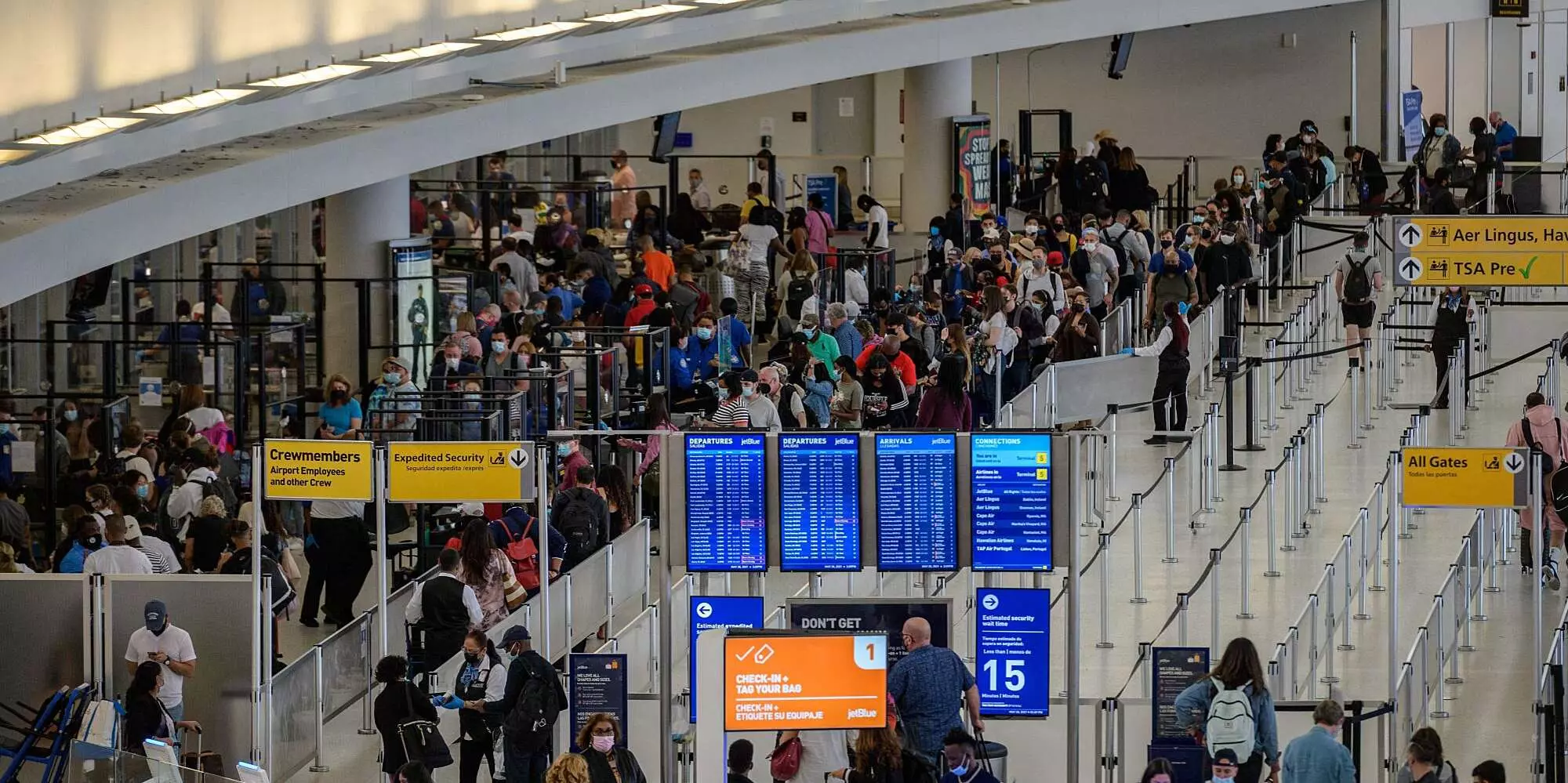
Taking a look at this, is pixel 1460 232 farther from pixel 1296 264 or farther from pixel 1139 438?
pixel 1296 264

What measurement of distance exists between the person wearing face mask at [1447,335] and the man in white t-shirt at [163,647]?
44.4ft

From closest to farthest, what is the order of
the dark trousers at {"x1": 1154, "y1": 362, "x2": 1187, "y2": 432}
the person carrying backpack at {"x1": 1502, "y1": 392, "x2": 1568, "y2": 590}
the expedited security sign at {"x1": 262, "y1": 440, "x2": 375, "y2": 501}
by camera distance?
the expedited security sign at {"x1": 262, "y1": 440, "x2": 375, "y2": 501}
the person carrying backpack at {"x1": 1502, "y1": 392, "x2": 1568, "y2": 590}
the dark trousers at {"x1": 1154, "y1": 362, "x2": 1187, "y2": 432}

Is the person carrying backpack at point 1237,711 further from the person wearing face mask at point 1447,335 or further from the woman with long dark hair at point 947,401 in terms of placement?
the person wearing face mask at point 1447,335

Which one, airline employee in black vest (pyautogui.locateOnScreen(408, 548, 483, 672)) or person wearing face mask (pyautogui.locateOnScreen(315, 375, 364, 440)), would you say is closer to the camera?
Result: airline employee in black vest (pyautogui.locateOnScreen(408, 548, 483, 672))

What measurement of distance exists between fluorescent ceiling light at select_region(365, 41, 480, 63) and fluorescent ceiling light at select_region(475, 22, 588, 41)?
1.74 ft

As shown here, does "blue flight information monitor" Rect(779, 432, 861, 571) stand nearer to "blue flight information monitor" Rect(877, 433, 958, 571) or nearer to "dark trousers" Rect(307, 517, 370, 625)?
"blue flight information monitor" Rect(877, 433, 958, 571)

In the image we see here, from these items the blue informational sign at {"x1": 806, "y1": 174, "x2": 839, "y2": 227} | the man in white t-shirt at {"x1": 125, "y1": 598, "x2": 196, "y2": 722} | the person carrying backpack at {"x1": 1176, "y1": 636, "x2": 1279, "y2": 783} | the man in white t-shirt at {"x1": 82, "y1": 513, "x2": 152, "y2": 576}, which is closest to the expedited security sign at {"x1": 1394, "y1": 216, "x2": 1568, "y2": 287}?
the person carrying backpack at {"x1": 1176, "y1": 636, "x2": 1279, "y2": 783}

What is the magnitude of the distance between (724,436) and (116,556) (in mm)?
3971

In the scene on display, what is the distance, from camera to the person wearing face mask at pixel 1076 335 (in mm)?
23406

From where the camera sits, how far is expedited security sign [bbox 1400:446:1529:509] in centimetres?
1400

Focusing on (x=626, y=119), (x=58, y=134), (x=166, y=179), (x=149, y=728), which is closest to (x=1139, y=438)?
(x=626, y=119)

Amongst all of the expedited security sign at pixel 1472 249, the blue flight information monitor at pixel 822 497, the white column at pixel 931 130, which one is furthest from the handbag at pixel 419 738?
the white column at pixel 931 130

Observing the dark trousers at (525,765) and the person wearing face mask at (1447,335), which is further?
the person wearing face mask at (1447,335)

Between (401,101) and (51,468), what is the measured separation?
6.65 meters
